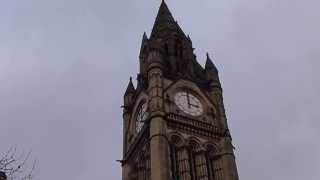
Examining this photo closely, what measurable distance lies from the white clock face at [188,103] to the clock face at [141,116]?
2010mm

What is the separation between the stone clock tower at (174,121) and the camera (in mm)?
33875

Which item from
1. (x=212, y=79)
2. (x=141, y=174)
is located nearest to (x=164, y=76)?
(x=212, y=79)

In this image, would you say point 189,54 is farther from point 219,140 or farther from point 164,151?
point 164,151

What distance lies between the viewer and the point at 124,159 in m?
37.9

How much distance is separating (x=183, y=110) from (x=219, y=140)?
280cm

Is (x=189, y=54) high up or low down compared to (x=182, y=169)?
up

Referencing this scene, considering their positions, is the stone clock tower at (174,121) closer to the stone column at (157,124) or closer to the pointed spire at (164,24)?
the stone column at (157,124)

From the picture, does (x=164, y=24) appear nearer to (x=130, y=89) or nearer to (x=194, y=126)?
(x=130, y=89)

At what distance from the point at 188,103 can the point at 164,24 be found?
916cm

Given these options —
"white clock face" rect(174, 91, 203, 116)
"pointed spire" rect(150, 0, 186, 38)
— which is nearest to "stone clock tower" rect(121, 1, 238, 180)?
"white clock face" rect(174, 91, 203, 116)

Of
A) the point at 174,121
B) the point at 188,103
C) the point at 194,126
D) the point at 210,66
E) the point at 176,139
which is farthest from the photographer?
the point at 210,66

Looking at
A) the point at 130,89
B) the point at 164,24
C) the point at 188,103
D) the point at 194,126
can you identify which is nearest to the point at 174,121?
the point at 194,126

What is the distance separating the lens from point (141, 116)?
38.1m

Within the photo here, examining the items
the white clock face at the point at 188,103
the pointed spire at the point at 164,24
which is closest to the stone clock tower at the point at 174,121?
the white clock face at the point at 188,103
